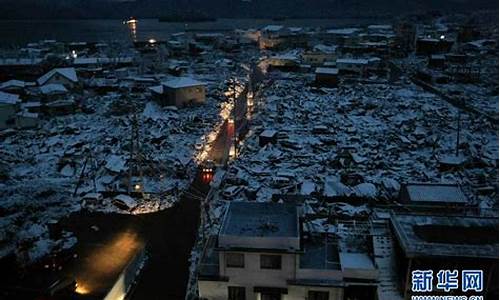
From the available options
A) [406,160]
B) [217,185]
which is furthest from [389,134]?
[217,185]

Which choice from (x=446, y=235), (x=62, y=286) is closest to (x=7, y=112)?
(x=62, y=286)

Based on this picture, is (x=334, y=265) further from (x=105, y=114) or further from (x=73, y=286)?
(x=105, y=114)

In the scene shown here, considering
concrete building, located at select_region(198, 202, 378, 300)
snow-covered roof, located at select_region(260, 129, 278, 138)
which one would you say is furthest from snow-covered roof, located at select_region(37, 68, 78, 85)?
concrete building, located at select_region(198, 202, 378, 300)

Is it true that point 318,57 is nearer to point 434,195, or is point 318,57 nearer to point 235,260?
point 434,195

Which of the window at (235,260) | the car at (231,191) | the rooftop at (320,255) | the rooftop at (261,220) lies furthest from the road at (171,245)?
the rooftop at (320,255)

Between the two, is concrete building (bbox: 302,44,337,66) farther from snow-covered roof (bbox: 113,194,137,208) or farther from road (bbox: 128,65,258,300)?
snow-covered roof (bbox: 113,194,137,208)

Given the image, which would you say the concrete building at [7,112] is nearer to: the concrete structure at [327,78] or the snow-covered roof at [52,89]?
the snow-covered roof at [52,89]
